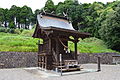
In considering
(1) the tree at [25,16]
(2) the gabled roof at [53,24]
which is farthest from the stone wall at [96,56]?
(1) the tree at [25,16]

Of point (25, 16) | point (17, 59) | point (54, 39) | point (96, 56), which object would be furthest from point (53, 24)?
point (25, 16)

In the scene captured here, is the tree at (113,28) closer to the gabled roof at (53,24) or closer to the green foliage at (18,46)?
the gabled roof at (53,24)

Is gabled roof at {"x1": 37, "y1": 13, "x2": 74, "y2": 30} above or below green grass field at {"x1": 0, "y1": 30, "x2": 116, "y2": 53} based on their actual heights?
above

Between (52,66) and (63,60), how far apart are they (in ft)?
3.34

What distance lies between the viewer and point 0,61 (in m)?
11.5

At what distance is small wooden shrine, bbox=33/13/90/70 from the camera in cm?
890

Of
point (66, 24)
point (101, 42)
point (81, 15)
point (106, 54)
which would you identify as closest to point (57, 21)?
point (66, 24)

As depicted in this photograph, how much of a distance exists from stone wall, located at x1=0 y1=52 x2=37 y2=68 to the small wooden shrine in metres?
2.10

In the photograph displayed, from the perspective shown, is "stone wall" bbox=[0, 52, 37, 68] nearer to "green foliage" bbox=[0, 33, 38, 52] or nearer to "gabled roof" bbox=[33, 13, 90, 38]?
"green foliage" bbox=[0, 33, 38, 52]

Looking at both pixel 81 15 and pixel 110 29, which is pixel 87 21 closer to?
pixel 81 15

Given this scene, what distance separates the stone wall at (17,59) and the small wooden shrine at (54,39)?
210 centimetres

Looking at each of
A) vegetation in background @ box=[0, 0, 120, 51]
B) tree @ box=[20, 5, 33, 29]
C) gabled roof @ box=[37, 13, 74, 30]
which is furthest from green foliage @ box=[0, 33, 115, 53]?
tree @ box=[20, 5, 33, 29]

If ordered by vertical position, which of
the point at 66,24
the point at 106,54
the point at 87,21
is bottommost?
the point at 106,54

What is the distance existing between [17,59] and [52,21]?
4862 millimetres
